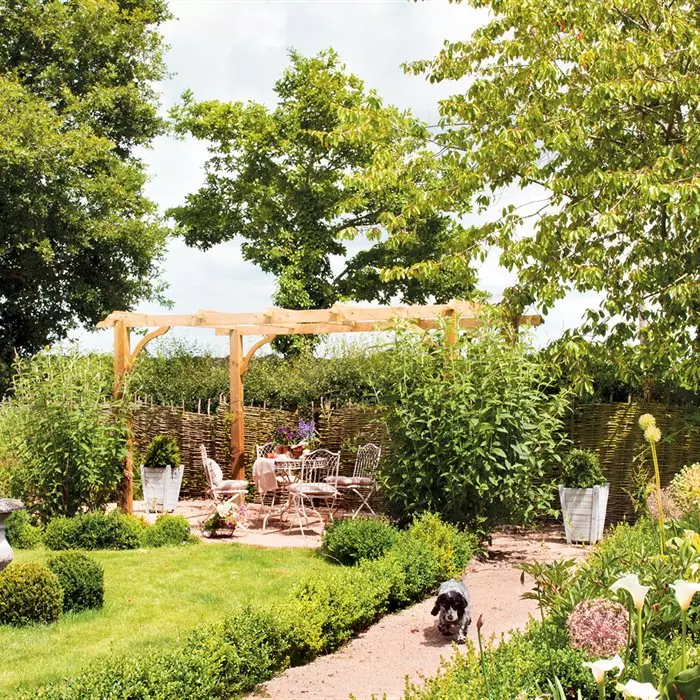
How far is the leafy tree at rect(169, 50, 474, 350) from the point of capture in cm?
2333

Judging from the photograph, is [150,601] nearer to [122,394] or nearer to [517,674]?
[517,674]

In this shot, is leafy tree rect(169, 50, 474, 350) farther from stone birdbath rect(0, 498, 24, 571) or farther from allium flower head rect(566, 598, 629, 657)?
allium flower head rect(566, 598, 629, 657)

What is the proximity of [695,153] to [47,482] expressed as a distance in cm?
808

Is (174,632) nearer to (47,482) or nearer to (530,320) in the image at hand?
(47,482)

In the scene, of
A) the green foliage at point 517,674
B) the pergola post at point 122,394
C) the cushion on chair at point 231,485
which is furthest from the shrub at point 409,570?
the pergola post at point 122,394

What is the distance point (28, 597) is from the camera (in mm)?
6312

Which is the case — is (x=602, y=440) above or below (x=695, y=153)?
below

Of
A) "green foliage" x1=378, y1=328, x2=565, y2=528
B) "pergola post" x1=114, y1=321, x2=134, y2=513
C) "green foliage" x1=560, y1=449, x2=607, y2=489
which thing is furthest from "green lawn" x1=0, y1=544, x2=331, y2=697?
"green foliage" x1=560, y1=449, x2=607, y2=489

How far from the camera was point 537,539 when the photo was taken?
10328mm

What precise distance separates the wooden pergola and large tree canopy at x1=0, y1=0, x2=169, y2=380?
7.50 meters

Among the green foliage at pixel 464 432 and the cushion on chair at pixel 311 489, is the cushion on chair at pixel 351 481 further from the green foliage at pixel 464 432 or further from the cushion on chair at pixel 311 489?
the green foliage at pixel 464 432

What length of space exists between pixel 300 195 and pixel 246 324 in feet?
41.0

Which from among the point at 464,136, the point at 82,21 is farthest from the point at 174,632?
the point at 82,21

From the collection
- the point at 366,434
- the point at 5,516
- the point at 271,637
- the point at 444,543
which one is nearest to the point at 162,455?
the point at 366,434
